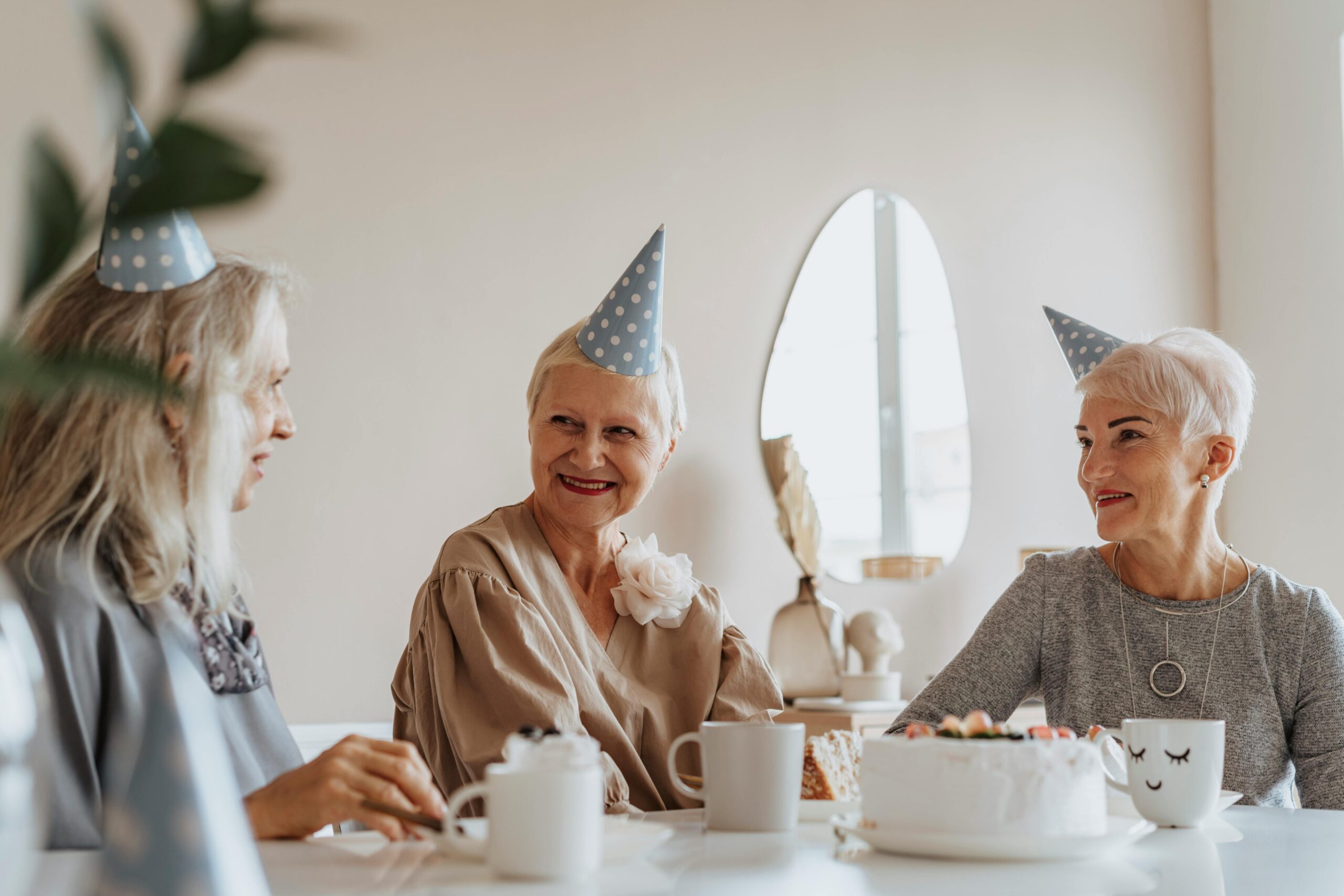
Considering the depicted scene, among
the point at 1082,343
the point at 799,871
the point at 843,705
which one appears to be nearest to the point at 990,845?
the point at 799,871

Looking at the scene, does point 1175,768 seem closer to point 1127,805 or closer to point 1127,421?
point 1127,805

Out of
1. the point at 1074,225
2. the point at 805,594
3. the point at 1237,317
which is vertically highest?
the point at 1074,225

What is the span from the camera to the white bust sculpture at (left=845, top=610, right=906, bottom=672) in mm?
3008

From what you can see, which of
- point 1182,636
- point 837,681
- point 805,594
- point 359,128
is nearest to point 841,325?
point 805,594

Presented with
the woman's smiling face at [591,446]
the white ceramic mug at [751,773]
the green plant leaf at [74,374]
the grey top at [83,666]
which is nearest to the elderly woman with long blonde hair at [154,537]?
the grey top at [83,666]

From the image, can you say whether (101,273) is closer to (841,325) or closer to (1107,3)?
(841,325)

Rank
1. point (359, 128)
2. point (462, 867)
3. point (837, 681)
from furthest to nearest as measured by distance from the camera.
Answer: point (837, 681) → point (359, 128) → point (462, 867)

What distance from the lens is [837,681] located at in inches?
115

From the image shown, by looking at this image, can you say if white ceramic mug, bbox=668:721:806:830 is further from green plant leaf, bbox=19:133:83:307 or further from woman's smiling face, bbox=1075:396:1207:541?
woman's smiling face, bbox=1075:396:1207:541

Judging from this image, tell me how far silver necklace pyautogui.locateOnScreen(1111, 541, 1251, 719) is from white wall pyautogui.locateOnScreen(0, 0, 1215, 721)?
1.24 m

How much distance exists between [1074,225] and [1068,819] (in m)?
3.11

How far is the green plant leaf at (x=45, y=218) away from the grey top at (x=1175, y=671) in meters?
1.38

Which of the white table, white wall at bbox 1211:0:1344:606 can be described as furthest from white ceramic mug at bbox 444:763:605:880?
white wall at bbox 1211:0:1344:606

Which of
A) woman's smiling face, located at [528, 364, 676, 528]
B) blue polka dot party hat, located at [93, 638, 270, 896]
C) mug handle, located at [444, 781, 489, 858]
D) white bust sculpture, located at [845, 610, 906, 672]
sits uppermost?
woman's smiling face, located at [528, 364, 676, 528]
